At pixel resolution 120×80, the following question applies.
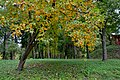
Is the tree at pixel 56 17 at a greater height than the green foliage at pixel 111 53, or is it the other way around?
the tree at pixel 56 17

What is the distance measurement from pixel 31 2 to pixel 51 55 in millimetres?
18334

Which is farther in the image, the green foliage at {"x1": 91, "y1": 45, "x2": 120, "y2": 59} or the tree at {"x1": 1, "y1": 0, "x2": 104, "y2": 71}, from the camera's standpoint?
the green foliage at {"x1": 91, "y1": 45, "x2": 120, "y2": 59}

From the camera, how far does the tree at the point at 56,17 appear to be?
19.5 feet

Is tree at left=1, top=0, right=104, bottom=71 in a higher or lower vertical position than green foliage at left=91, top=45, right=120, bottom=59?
higher

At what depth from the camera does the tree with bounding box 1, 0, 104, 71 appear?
19.5 feet

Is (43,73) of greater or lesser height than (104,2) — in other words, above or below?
below

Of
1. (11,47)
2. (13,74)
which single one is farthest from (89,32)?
(11,47)

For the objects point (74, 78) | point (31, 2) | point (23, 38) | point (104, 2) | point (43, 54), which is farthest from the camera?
point (43, 54)

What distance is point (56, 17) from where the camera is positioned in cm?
635

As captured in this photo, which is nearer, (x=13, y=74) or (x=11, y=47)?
(x=13, y=74)

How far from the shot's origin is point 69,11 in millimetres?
6410

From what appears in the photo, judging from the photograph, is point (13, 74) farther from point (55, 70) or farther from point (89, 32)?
point (89, 32)

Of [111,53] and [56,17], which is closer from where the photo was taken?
[56,17]

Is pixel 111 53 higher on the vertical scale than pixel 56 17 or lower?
lower
